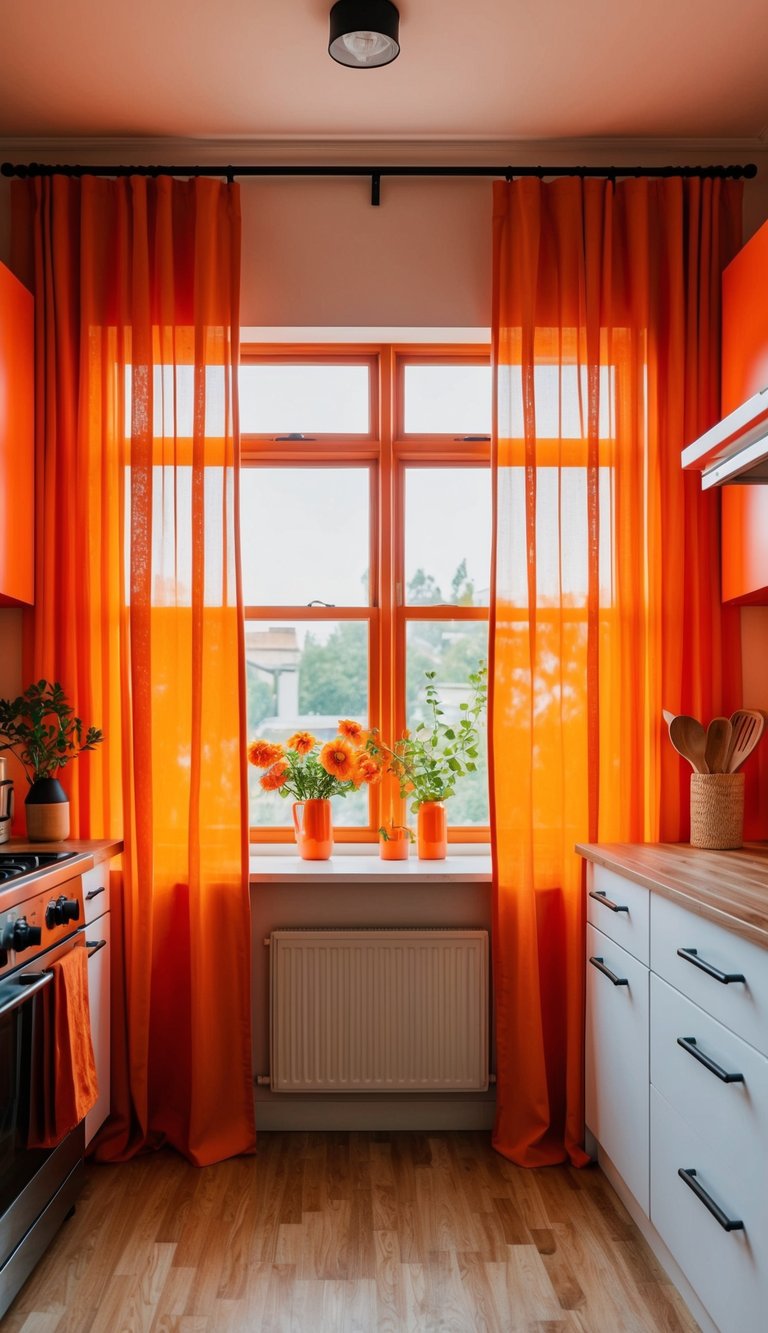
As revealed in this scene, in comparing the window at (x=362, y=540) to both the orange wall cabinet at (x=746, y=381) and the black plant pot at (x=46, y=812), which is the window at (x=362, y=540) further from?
the orange wall cabinet at (x=746, y=381)

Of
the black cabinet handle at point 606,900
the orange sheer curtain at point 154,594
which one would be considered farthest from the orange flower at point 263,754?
the black cabinet handle at point 606,900

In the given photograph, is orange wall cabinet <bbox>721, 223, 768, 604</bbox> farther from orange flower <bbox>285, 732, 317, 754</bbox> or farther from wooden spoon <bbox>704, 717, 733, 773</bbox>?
→ orange flower <bbox>285, 732, 317, 754</bbox>

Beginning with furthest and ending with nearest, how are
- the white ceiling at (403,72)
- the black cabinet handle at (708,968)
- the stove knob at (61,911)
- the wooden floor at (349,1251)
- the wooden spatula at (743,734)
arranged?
the wooden spatula at (743,734)
the white ceiling at (403,72)
the stove knob at (61,911)
the wooden floor at (349,1251)
the black cabinet handle at (708,968)

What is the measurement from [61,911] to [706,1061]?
4.57ft

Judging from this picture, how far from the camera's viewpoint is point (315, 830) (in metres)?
3.08

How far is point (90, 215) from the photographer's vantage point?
9.54 ft

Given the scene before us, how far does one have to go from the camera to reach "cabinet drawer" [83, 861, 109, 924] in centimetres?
259

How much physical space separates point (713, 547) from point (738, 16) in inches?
52.7

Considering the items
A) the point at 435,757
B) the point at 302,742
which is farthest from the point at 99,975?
the point at 435,757

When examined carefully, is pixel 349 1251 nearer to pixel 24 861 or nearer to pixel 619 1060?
pixel 619 1060

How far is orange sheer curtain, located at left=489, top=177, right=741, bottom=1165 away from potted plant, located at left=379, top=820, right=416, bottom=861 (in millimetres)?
335

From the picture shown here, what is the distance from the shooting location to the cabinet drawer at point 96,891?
2.59 m

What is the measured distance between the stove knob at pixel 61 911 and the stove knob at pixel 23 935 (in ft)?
0.41

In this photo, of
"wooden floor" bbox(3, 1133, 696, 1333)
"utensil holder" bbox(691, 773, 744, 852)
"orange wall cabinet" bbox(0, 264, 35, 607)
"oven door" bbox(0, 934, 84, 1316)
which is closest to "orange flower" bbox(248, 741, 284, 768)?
"orange wall cabinet" bbox(0, 264, 35, 607)
